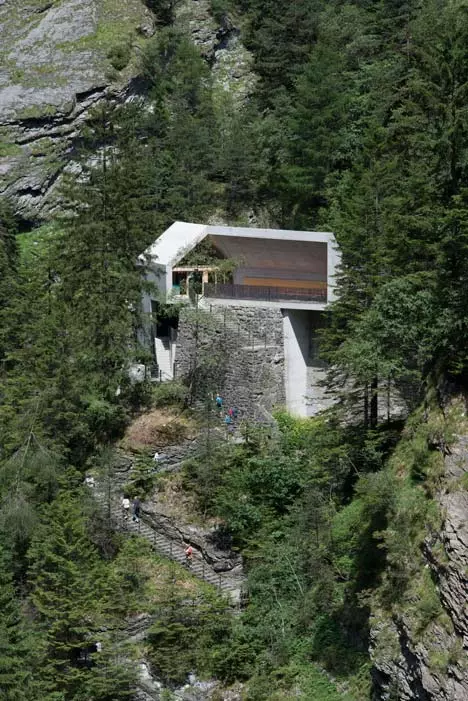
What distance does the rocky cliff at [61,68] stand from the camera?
5612 cm

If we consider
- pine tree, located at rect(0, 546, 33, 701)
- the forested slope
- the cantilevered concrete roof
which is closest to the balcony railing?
the forested slope

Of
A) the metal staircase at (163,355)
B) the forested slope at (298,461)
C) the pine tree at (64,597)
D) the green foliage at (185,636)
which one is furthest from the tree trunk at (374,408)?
the metal staircase at (163,355)

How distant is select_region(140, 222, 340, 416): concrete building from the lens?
120 feet

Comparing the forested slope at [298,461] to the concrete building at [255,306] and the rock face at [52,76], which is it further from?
the rock face at [52,76]

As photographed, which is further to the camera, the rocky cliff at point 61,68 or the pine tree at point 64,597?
the rocky cliff at point 61,68

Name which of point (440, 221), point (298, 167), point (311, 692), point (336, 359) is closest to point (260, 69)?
point (298, 167)

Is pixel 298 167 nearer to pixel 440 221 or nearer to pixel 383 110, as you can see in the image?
pixel 383 110

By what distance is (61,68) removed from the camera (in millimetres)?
59156

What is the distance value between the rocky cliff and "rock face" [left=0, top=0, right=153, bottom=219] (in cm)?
5

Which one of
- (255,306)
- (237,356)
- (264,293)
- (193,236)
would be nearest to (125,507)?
(237,356)

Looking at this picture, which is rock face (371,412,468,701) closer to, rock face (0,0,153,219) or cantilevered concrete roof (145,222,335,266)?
cantilevered concrete roof (145,222,335,266)

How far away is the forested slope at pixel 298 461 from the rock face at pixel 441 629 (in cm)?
4

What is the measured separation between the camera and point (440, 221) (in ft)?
87.6

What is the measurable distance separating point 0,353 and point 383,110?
54.8ft
